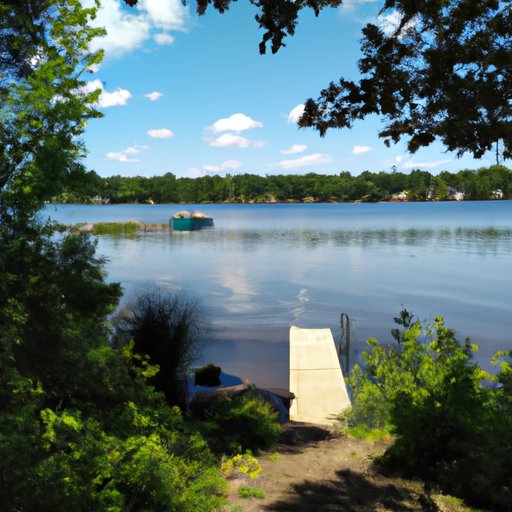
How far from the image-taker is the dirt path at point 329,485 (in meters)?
5.25

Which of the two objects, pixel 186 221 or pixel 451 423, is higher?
pixel 186 221

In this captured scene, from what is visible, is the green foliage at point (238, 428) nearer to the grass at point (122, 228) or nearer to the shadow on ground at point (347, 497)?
the shadow on ground at point (347, 497)

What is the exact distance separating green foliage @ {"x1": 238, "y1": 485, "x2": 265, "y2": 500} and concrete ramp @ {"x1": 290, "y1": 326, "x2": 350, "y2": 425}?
238 inches

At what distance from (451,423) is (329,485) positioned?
1599mm

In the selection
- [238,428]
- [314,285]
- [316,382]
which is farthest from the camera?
[314,285]

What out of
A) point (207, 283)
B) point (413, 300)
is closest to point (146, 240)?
point (207, 283)

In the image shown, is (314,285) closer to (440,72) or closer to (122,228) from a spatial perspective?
(440,72)

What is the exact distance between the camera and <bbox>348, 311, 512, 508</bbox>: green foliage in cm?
531

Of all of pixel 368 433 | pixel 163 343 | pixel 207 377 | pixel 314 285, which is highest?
pixel 163 343

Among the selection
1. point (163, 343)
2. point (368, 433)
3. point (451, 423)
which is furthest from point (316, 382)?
point (451, 423)

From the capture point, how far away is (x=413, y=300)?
108 feet

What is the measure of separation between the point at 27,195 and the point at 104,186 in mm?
930

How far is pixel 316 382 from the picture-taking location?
14086 millimetres

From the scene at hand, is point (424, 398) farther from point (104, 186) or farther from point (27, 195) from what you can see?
point (27, 195)
